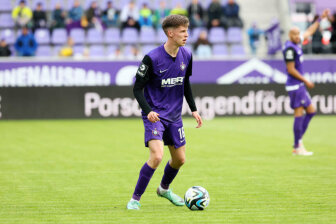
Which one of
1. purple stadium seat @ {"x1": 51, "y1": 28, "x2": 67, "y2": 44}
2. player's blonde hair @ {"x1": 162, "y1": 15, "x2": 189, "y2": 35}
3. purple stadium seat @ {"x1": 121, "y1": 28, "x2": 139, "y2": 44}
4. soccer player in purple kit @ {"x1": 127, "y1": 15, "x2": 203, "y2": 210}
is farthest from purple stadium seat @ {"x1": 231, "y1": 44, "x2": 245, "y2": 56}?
player's blonde hair @ {"x1": 162, "y1": 15, "x2": 189, "y2": 35}

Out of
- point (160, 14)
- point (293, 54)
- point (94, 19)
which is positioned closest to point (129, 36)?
point (94, 19)

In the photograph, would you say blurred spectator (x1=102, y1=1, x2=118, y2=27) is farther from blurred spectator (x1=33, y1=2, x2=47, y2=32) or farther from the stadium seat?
the stadium seat

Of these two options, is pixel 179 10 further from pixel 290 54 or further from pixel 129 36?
pixel 290 54

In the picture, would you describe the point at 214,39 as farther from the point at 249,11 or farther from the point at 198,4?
the point at 249,11

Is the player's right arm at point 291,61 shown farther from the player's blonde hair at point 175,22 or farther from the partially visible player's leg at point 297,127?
the player's blonde hair at point 175,22

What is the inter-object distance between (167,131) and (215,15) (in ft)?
63.4

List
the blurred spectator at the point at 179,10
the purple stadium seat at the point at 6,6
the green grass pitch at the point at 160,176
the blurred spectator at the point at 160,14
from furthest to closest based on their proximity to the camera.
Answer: the purple stadium seat at the point at 6,6 → the blurred spectator at the point at 160,14 → the blurred spectator at the point at 179,10 → the green grass pitch at the point at 160,176

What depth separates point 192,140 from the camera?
15.9 m

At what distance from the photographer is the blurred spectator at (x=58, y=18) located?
24906 millimetres

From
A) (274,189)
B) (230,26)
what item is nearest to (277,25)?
(230,26)

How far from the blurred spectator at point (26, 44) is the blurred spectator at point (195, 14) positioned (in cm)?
626

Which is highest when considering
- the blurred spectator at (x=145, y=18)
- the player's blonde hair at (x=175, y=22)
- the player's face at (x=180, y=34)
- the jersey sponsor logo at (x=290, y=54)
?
the player's blonde hair at (x=175, y=22)

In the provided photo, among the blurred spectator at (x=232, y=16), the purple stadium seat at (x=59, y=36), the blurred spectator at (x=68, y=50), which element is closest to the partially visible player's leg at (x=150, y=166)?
the blurred spectator at (x=68, y=50)

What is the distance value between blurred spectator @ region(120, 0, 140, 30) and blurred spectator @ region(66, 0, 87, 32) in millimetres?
1567
